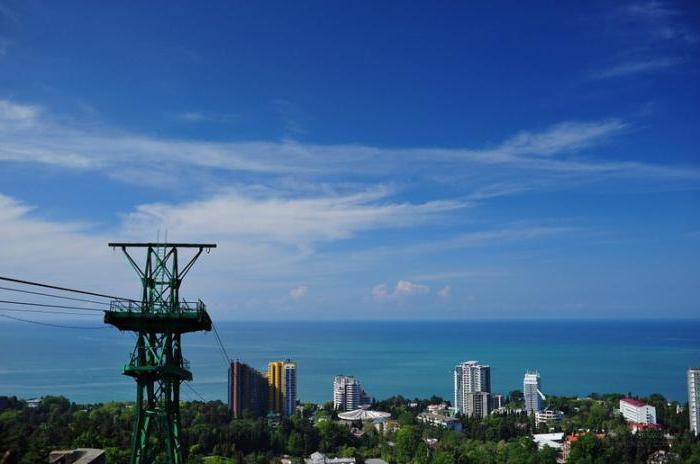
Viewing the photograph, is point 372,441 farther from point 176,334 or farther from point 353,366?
point 353,366

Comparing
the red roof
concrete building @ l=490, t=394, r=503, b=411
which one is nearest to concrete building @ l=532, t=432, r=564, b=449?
the red roof

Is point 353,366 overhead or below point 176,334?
below

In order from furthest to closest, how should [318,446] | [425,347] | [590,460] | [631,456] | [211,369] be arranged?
[425,347] < [211,369] < [318,446] < [631,456] < [590,460]

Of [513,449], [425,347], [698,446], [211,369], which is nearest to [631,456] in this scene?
[698,446]

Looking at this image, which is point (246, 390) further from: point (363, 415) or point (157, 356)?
point (157, 356)

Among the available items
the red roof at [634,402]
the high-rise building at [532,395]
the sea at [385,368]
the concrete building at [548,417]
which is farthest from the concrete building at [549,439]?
the sea at [385,368]
